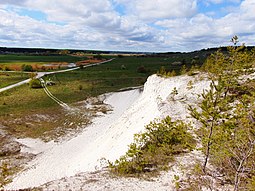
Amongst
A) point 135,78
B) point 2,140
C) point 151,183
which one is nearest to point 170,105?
point 151,183

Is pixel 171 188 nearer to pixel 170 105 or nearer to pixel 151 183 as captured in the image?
pixel 151 183

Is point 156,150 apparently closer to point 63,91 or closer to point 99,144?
point 99,144

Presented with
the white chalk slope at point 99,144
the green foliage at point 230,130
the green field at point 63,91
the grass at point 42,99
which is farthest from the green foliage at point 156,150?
the green field at point 63,91

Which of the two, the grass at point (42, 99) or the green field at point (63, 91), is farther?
the green field at point (63, 91)

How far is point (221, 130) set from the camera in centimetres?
1105

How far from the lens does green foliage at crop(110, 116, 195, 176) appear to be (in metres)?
13.9

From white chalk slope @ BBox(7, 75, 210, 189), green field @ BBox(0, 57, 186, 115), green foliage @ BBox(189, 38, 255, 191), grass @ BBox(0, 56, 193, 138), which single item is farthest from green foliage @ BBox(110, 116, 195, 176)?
green field @ BBox(0, 57, 186, 115)

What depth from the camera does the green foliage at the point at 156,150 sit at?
13852mm

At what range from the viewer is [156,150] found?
15.7 metres

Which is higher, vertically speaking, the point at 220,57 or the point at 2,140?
the point at 220,57

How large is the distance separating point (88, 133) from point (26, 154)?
851cm

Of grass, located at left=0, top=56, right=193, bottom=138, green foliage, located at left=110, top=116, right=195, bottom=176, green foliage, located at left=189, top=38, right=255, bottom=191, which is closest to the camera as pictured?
green foliage, located at left=189, top=38, right=255, bottom=191

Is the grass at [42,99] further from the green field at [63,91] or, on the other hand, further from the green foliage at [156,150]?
the green foliage at [156,150]

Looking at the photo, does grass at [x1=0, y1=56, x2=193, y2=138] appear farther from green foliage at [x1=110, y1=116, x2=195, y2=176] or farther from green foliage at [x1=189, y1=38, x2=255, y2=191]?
green foliage at [x1=189, y1=38, x2=255, y2=191]
